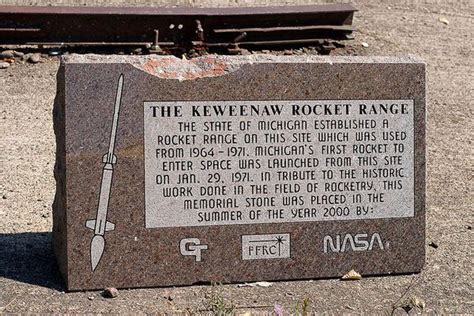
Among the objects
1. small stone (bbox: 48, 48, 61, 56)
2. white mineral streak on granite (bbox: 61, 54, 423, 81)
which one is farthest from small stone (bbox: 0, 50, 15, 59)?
white mineral streak on granite (bbox: 61, 54, 423, 81)

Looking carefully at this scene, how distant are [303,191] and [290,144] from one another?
304 millimetres

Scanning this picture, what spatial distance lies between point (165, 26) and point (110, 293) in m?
7.05

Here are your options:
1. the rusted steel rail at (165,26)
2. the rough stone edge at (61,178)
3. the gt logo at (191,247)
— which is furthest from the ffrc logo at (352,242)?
the rusted steel rail at (165,26)

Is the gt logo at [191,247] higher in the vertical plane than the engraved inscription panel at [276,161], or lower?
lower

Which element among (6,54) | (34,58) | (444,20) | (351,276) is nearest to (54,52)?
(34,58)

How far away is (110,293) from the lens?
5.21 metres

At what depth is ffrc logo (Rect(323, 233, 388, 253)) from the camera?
222 inches

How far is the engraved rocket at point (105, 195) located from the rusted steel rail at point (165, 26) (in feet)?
20.9

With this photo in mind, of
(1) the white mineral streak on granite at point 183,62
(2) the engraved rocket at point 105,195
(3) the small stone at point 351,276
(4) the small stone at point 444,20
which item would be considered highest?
(4) the small stone at point 444,20

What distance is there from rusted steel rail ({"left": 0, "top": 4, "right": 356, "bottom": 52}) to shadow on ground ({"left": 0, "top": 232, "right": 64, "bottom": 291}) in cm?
540

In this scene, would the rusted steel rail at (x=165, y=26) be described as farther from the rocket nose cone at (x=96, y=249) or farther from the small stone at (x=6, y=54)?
the rocket nose cone at (x=96, y=249)

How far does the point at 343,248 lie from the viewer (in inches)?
223

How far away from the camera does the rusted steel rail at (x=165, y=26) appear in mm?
11516

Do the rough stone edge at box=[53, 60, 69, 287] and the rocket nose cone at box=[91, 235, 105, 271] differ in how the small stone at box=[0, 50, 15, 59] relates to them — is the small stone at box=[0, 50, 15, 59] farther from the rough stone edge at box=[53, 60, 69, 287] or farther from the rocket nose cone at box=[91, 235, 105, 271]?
→ the rocket nose cone at box=[91, 235, 105, 271]
